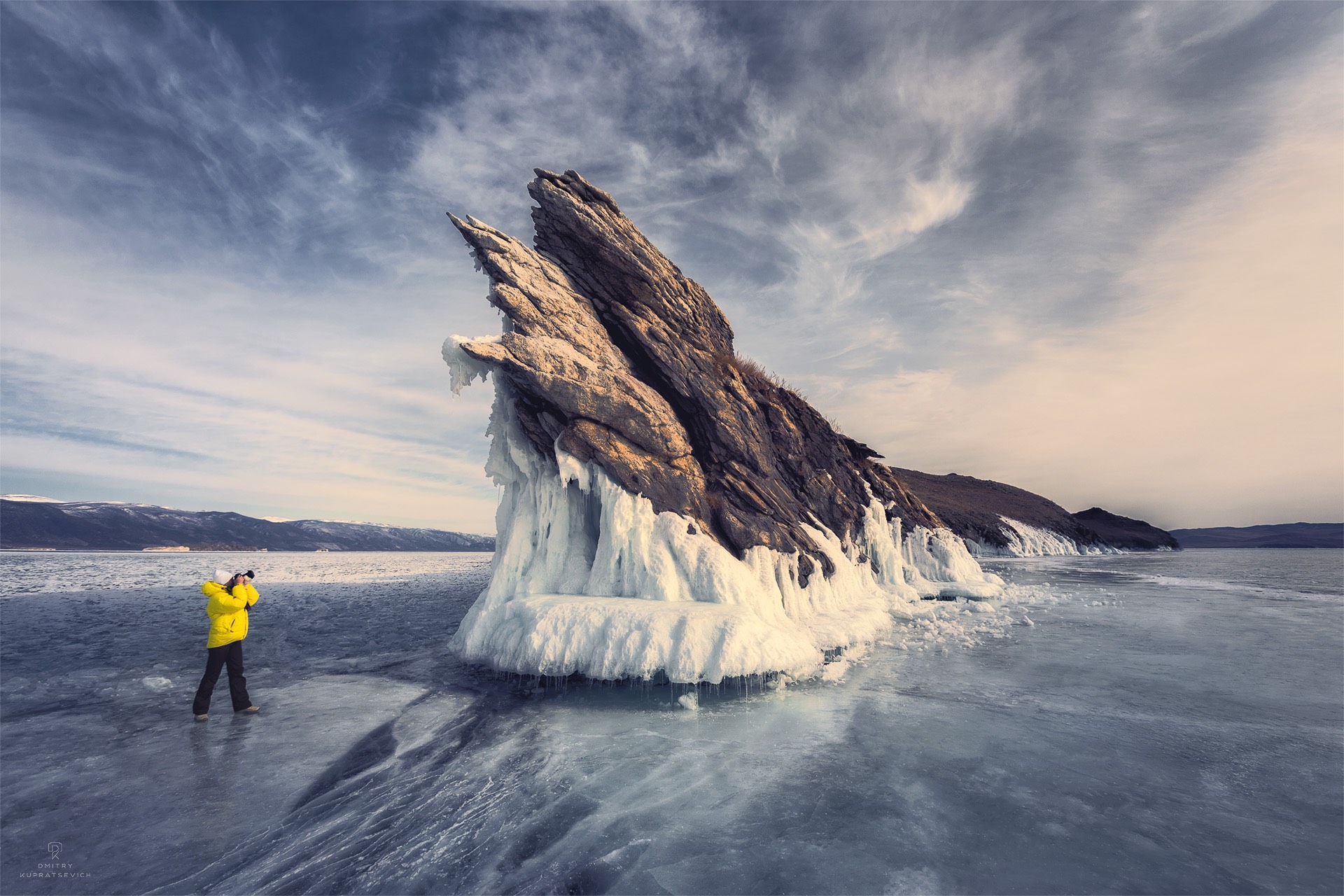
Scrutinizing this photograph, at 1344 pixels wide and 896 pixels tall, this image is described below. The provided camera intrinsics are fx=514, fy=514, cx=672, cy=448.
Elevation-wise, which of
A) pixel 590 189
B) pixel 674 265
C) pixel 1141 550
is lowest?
pixel 1141 550

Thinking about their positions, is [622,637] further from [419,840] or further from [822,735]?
[419,840]

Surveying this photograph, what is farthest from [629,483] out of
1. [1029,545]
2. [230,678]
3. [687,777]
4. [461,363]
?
[1029,545]

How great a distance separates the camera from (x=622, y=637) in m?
10.4

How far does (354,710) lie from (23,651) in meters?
12.7

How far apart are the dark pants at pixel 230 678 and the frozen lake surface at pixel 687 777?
308 mm

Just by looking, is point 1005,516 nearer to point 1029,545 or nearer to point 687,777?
point 1029,545

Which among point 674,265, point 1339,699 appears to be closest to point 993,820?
point 1339,699

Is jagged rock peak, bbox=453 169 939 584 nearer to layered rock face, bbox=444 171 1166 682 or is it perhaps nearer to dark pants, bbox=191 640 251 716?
layered rock face, bbox=444 171 1166 682

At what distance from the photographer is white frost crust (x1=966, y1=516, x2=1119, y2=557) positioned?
72.5 m

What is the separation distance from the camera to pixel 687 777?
22.6 feet

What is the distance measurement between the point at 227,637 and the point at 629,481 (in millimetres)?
8148

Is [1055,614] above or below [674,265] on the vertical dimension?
below

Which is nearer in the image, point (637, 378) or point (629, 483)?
point (629, 483)

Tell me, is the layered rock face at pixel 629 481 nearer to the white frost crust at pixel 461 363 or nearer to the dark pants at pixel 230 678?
the white frost crust at pixel 461 363
